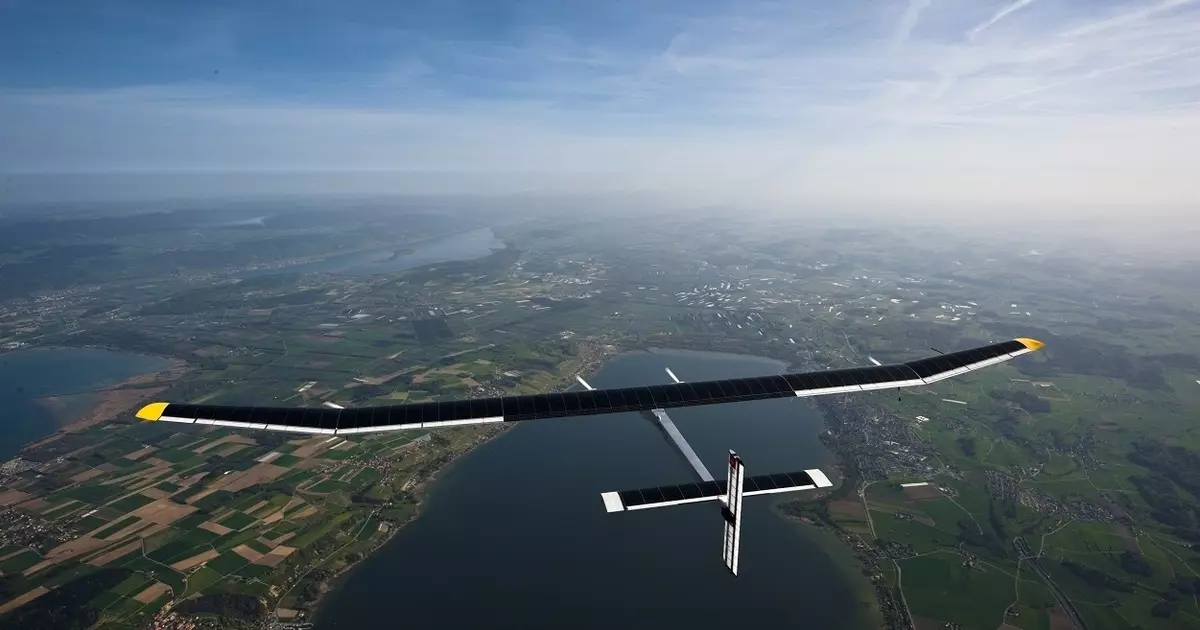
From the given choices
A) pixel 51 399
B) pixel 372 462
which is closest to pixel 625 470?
pixel 372 462

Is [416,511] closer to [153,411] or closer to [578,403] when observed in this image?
[153,411]

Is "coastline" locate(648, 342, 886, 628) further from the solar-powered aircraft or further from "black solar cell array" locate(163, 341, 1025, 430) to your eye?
"black solar cell array" locate(163, 341, 1025, 430)

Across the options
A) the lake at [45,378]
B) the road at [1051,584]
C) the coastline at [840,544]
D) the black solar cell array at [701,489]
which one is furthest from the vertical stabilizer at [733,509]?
the lake at [45,378]

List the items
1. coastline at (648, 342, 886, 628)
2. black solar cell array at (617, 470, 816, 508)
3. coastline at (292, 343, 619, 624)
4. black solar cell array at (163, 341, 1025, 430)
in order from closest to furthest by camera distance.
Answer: black solar cell array at (617, 470, 816, 508)
black solar cell array at (163, 341, 1025, 430)
coastline at (292, 343, 619, 624)
coastline at (648, 342, 886, 628)

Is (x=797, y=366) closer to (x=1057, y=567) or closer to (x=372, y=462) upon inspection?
(x=1057, y=567)

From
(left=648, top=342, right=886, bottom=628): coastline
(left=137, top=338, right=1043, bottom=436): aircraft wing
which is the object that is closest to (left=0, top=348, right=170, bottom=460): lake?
(left=137, top=338, right=1043, bottom=436): aircraft wing

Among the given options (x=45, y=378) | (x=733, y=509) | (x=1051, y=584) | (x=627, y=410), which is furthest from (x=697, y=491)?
(x=45, y=378)

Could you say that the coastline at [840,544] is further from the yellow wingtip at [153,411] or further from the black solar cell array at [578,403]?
the yellow wingtip at [153,411]
